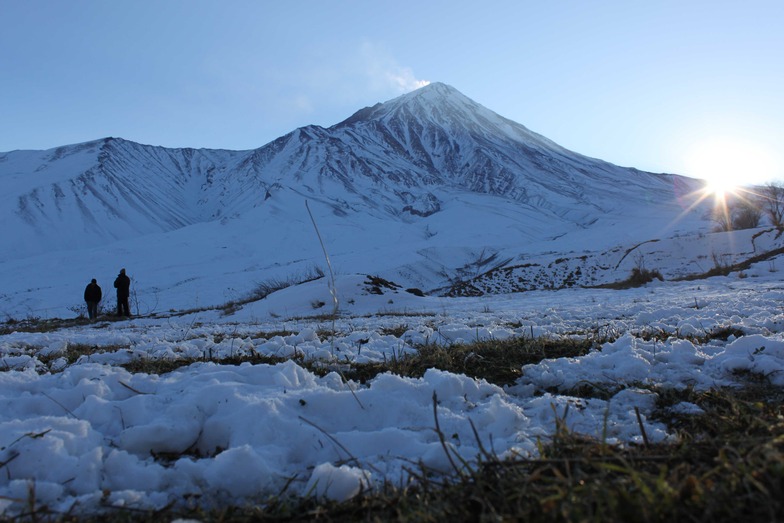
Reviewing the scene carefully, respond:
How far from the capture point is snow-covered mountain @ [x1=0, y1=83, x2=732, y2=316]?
39.8 metres

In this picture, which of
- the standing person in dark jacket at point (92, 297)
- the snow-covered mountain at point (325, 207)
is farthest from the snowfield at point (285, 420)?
the standing person in dark jacket at point (92, 297)

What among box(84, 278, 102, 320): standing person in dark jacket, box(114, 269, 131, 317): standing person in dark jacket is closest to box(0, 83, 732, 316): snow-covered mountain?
box(114, 269, 131, 317): standing person in dark jacket

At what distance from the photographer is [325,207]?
230ft

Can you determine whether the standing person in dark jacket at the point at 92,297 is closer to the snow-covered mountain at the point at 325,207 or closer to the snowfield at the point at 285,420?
the snow-covered mountain at the point at 325,207

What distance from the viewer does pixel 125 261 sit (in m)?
44.6

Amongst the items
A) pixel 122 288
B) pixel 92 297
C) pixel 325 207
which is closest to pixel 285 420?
pixel 122 288

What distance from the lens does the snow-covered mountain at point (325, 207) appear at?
131 ft

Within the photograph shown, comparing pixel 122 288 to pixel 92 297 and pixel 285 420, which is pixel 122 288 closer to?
pixel 92 297

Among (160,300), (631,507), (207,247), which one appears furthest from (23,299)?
(631,507)

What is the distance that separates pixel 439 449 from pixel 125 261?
4974cm

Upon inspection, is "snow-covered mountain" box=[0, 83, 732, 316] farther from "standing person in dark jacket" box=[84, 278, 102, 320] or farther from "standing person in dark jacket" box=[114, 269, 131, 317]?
"standing person in dark jacket" box=[84, 278, 102, 320]

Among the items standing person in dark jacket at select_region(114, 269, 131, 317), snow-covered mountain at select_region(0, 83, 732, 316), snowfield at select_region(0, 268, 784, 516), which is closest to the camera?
snowfield at select_region(0, 268, 784, 516)

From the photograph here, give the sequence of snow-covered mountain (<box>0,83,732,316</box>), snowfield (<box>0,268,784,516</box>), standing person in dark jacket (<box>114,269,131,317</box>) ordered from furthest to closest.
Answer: snow-covered mountain (<box>0,83,732,316</box>)
standing person in dark jacket (<box>114,269,131,317</box>)
snowfield (<box>0,268,784,516</box>)

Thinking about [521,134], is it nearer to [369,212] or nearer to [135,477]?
[369,212]
